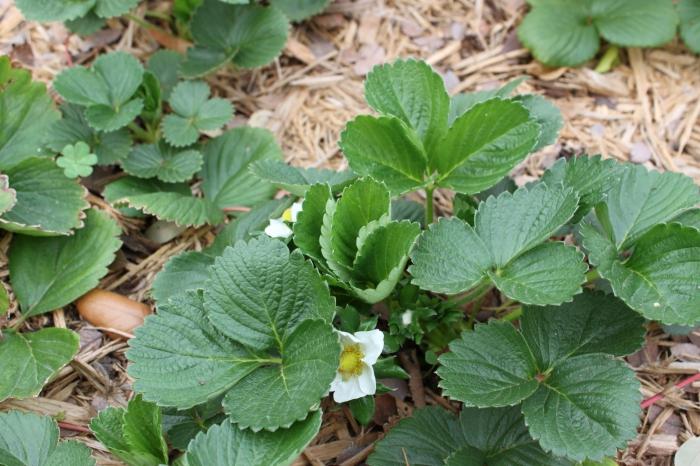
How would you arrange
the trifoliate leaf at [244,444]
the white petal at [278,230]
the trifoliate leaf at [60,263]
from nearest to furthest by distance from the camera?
the trifoliate leaf at [244,444]
the white petal at [278,230]
the trifoliate leaf at [60,263]

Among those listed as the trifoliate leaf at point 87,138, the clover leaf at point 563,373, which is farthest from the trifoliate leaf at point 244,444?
the trifoliate leaf at point 87,138

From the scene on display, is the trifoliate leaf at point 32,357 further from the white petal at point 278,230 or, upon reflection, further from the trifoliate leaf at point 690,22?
the trifoliate leaf at point 690,22

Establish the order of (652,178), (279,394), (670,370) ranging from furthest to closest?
(670,370) < (652,178) < (279,394)

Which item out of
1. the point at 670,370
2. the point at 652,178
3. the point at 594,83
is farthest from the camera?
the point at 594,83

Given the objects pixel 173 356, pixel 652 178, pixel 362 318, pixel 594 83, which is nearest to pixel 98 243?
pixel 173 356

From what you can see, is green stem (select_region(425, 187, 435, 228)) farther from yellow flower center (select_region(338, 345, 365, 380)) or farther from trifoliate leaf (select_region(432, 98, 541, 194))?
yellow flower center (select_region(338, 345, 365, 380))

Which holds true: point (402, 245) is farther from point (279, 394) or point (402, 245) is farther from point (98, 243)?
point (98, 243)
